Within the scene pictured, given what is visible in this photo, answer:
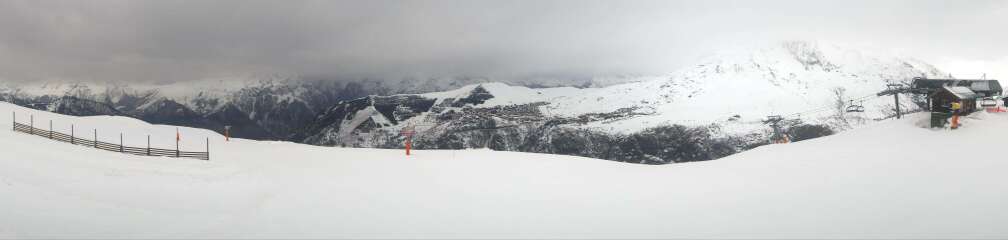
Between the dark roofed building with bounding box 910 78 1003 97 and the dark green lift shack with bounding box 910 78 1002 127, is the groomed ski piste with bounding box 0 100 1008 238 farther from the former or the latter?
the dark roofed building with bounding box 910 78 1003 97

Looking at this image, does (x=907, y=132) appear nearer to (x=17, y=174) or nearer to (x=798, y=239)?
(x=798, y=239)

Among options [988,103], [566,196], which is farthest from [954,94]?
[566,196]

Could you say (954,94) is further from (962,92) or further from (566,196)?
(566,196)

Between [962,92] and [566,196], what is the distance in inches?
697

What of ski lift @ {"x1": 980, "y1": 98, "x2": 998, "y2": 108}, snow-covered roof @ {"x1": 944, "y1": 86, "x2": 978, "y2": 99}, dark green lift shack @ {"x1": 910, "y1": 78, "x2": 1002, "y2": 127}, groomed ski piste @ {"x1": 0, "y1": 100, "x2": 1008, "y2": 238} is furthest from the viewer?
ski lift @ {"x1": 980, "y1": 98, "x2": 998, "y2": 108}

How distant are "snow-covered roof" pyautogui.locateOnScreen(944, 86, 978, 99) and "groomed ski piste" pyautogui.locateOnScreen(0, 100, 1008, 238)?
3.43 ft

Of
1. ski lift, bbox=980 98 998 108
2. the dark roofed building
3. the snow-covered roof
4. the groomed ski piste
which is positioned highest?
the dark roofed building

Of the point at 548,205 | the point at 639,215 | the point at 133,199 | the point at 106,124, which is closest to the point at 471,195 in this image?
the point at 548,205

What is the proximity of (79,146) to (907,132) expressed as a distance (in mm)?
50656

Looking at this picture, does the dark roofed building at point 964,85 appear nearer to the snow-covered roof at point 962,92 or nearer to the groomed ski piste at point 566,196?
the snow-covered roof at point 962,92

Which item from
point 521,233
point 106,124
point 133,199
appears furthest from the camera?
point 106,124

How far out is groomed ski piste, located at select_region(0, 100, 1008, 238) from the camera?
15539mm

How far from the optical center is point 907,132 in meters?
22.5

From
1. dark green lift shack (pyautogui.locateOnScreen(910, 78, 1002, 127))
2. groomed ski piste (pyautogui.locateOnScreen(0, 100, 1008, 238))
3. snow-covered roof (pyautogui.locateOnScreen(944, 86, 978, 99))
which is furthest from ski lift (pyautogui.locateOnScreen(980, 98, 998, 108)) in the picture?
groomed ski piste (pyautogui.locateOnScreen(0, 100, 1008, 238))
